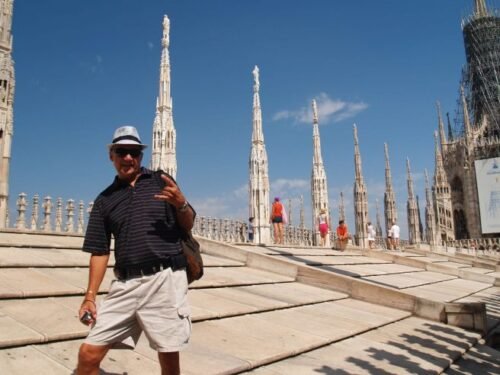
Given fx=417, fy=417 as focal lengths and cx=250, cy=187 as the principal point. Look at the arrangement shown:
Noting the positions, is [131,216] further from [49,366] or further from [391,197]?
[391,197]

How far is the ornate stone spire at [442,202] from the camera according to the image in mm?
43625

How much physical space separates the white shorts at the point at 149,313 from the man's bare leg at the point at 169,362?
41 mm

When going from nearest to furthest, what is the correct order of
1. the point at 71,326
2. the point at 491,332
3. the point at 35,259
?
the point at 71,326, the point at 35,259, the point at 491,332

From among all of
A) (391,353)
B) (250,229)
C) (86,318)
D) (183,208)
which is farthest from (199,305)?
(250,229)

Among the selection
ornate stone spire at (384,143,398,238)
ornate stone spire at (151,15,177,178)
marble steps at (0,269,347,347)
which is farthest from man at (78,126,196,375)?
ornate stone spire at (384,143,398,238)

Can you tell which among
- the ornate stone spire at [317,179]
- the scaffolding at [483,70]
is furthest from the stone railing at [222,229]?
the scaffolding at [483,70]

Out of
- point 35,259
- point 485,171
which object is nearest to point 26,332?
point 35,259

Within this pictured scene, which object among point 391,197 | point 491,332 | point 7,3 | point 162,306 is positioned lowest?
point 491,332

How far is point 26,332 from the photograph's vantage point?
10.3 feet

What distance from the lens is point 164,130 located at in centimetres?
1572

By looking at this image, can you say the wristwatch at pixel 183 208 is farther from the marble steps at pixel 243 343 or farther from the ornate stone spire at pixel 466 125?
the ornate stone spire at pixel 466 125

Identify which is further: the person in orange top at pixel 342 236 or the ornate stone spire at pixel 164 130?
the ornate stone spire at pixel 164 130

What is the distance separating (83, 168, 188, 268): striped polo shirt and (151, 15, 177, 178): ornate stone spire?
12.7 metres

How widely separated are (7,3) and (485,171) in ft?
129
